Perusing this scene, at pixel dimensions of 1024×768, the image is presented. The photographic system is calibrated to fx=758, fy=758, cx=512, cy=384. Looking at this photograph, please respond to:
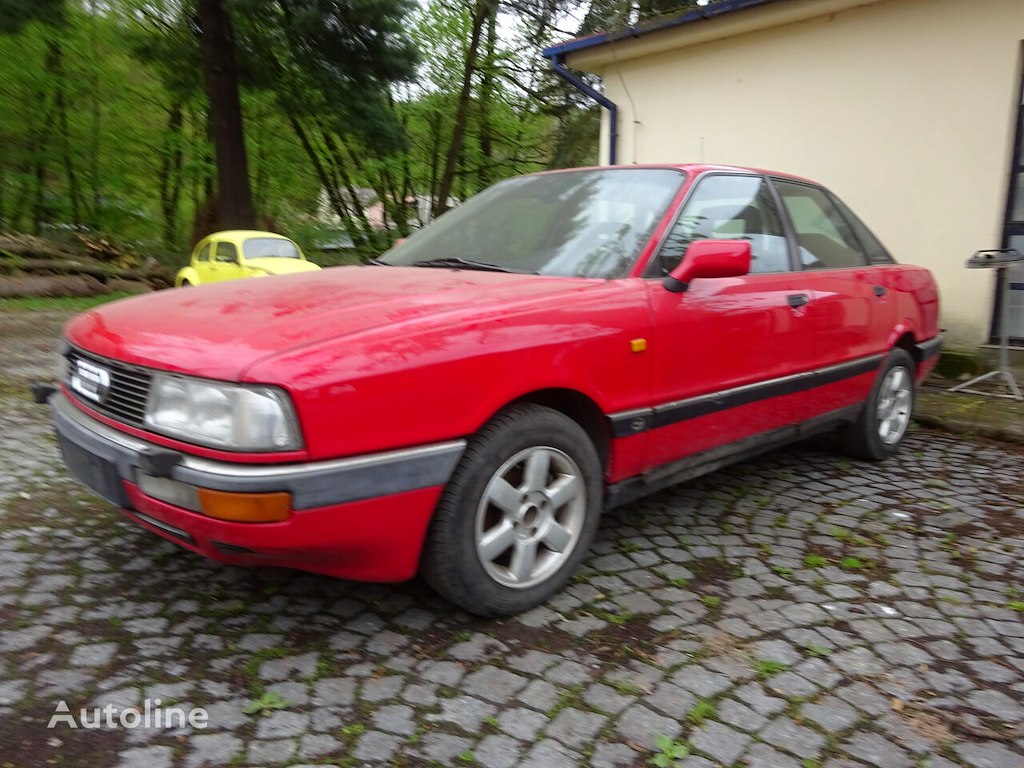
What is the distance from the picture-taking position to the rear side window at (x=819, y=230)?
3816mm

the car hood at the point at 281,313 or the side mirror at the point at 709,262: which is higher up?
the side mirror at the point at 709,262

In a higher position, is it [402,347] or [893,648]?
[402,347]

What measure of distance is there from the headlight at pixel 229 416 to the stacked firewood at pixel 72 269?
40.4ft

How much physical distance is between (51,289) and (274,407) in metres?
13.2

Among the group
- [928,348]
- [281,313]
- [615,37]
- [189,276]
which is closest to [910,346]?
[928,348]

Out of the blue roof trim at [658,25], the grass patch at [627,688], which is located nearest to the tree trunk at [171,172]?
the blue roof trim at [658,25]

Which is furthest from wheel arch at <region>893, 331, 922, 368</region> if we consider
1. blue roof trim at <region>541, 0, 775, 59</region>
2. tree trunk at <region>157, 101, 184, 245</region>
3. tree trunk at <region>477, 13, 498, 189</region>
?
tree trunk at <region>157, 101, 184, 245</region>

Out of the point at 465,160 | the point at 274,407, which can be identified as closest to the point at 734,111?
the point at 274,407

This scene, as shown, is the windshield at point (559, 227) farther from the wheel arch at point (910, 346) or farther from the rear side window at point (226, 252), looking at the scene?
the rear side window at point (226, 252)

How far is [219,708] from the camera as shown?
2021 mm

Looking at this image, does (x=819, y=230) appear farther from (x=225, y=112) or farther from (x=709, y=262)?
(x=225, y=112)

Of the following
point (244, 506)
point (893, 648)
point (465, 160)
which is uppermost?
point (465, 160)

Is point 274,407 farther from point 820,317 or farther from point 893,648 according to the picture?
point 820,317

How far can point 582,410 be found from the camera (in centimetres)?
274
